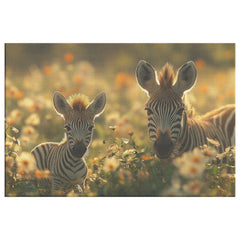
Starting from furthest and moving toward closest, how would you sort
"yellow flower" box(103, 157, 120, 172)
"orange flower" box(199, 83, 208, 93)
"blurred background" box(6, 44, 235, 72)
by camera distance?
"orange flower" box(199, 83, 208, 93) < "blurred background" box(6, 44, 235, 72) < "yellow flower" box(103, 157, 120, 172)

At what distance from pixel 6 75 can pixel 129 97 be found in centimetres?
223

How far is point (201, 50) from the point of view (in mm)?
6520

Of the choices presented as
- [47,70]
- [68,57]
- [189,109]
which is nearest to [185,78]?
[189,109]

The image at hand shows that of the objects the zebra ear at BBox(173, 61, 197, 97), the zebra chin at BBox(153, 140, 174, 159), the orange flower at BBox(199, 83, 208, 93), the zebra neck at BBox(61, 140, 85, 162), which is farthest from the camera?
the orange flower at BBox(199, 83, 208, 93)

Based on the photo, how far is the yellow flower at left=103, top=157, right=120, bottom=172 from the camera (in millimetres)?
6078

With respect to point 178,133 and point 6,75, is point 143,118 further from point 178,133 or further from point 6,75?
point 6,75

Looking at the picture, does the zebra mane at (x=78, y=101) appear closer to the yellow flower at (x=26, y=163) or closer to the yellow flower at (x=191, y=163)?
the yellow flower at (x=26, y=163)

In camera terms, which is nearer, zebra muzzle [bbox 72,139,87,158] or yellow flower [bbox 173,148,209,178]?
yellow flower [bbox 173,148,209,178]

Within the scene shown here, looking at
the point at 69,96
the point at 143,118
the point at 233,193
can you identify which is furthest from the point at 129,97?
the point at 233,193

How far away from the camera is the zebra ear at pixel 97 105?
615 cm

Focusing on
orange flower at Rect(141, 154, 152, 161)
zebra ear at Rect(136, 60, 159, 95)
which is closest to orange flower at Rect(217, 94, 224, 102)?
zebra ear at Rect(136, 60, 159, 95)

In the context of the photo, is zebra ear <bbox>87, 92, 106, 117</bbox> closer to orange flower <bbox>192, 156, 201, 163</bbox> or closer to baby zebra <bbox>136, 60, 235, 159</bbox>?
baby zebra <bbox>136, 60, 235, 159</bbox>

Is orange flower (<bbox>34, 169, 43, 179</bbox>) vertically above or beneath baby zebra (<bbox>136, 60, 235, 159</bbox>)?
beneath

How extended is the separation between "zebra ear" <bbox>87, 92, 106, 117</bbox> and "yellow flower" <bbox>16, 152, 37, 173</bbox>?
1229 mm
